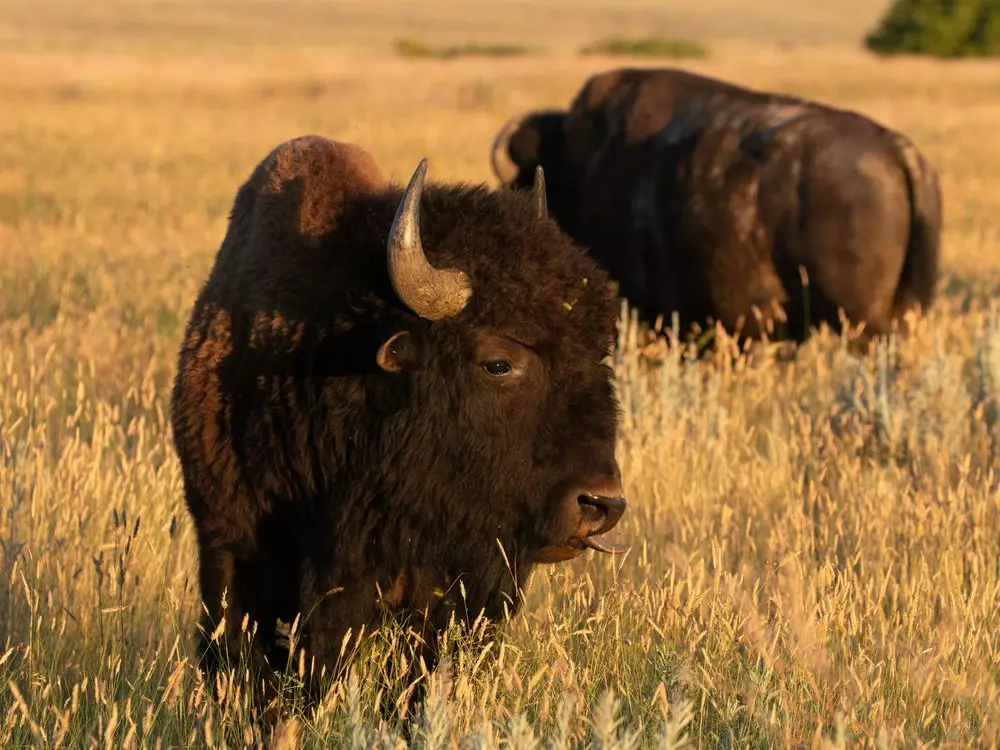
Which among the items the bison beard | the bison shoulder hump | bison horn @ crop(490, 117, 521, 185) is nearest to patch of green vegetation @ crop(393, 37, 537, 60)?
bison horn @ crop(490, 117, 521, 185)

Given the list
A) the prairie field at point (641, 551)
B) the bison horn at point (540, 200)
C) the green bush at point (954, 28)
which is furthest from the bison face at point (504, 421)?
the green bush at point (954, 28)

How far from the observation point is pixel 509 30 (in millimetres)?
132250

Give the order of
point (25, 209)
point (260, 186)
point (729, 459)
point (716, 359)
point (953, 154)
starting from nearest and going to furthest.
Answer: point (260, 186) → point (729, 459) → point (716, 359) → point (25, 209) → point (953, 154)

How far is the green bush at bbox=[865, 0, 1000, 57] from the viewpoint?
63.8 metres

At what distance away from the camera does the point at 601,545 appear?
4.20 metres

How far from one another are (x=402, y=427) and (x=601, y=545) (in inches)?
26.6

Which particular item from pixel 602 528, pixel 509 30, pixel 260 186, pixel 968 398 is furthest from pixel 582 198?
pixel 509 30

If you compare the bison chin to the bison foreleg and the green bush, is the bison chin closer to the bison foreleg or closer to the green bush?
the bison foreleg

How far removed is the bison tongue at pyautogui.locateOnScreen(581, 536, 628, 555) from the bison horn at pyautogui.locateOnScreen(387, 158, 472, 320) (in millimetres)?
762

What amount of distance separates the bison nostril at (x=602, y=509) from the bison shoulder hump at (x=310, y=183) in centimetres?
119

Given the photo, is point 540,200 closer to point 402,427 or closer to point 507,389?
point 507,389

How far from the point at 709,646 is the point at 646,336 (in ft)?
19.8

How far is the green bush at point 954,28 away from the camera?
63750mm

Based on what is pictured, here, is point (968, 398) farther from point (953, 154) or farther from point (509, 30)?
point (509, 30)
